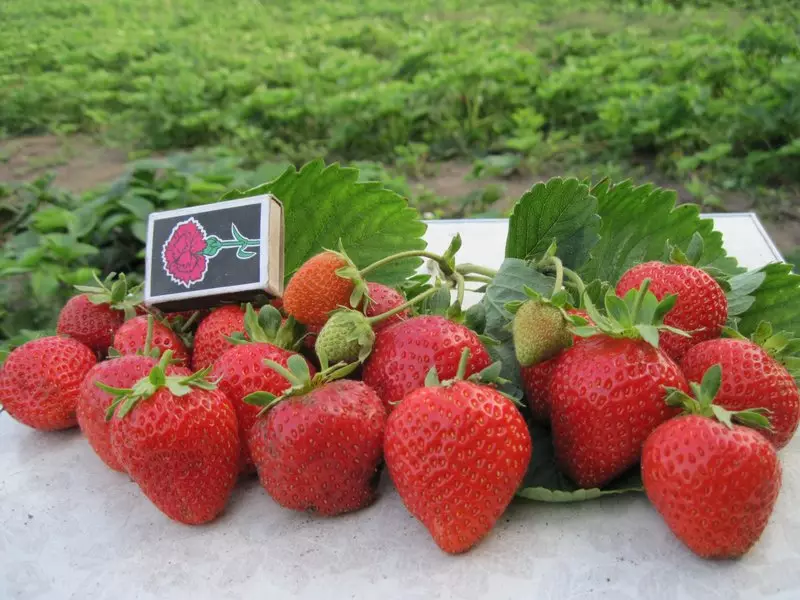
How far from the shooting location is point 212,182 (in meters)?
2.69

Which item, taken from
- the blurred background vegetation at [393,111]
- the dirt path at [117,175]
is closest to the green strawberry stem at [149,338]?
the blurred background vegetation at [393,111]

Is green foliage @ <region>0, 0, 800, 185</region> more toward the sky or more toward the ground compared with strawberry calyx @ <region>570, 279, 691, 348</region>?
more toward the ground

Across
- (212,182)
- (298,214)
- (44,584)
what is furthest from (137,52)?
(44,584)

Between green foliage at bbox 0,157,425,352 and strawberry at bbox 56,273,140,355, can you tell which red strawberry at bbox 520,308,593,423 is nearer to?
strawberry at bbox 56,273,140,355

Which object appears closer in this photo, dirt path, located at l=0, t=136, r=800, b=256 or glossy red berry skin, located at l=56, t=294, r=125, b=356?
A: glossy red berry skin, located at l=56, t=294, r=125, b=356

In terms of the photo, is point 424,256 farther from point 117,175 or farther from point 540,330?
point 117,175

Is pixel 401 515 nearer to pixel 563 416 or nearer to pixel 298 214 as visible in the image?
pixel 563 416

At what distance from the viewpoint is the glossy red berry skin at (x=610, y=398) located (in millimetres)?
842

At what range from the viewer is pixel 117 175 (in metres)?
3.61

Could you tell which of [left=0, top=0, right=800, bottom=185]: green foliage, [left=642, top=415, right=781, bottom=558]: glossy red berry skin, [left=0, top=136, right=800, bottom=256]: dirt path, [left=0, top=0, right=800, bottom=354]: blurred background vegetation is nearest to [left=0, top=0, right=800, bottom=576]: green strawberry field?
[left=642, top=415, right=781, bottom=558]: glossy red berry skin

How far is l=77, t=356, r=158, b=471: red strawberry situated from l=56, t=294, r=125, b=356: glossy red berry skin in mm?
214

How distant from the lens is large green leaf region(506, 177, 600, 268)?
3.53 ft

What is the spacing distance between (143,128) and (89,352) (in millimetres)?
A: 3027

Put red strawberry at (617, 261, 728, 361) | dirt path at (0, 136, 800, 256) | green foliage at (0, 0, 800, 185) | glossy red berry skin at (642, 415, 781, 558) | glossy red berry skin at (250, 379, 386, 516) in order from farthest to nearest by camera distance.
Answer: green foliage at (0, 0, 800, 185)
dirt path at (0, 136, 800, 256)
red strawberry at (617, 261, 728, 361)
glossy red berry skin at (250, 379, 386, 516)
glossy red berry skin at (642, 415, 781, 558)
